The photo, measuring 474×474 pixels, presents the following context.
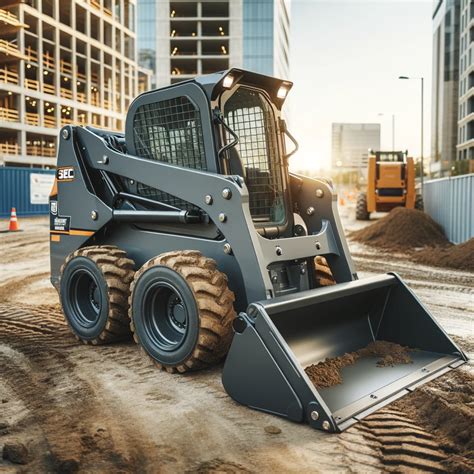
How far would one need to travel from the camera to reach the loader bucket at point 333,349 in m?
4.14

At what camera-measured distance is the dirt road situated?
357 cm

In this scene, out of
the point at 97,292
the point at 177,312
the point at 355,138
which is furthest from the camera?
the point at 355,138

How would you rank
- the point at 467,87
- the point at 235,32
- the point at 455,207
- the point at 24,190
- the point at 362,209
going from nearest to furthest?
the point at 455,207
the point at 362,209
the point at 24,190
the point at 235,32
the point at 467,87

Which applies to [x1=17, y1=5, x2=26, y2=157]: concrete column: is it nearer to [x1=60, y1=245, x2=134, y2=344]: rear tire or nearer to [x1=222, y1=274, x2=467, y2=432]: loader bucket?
[x1=60, y1=245, x2=134, y2=344]: rear tire

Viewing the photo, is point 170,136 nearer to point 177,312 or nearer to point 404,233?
point 177,312

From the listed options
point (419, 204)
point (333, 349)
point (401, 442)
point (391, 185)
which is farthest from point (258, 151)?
point (391, 185)

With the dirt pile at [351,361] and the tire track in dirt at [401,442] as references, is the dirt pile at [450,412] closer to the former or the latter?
the tire track in dirt at [401,442]

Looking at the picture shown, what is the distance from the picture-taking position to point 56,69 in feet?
179

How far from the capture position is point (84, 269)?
6.04 metres

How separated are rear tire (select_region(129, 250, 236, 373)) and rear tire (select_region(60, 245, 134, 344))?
41 centimetres

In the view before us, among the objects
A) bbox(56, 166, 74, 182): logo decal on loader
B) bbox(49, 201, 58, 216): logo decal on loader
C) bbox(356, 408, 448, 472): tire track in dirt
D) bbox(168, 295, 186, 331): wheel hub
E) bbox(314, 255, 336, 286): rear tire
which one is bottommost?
bbox(356, 408, 448, 472): tire track in dirt

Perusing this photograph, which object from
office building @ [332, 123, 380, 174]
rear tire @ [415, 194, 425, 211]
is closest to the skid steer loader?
rear tire @ [415, 194, 425, 211]

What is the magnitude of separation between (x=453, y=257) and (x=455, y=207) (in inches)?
153

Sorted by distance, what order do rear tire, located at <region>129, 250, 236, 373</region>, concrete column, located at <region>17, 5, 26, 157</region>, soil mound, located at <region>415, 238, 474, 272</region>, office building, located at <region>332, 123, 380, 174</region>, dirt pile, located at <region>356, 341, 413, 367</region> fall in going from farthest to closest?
office building, located at <region>332, 123, 380, 174</region> → concrete column, located at <region>17, 5, 26, 157</region> → soil mound, located at <region>415, 238, 474, 272</region> → dirt pile, located at <region>356, 341, 413, 367</region> → rear tire, located at <region>129, 250, 236, 373</region>
